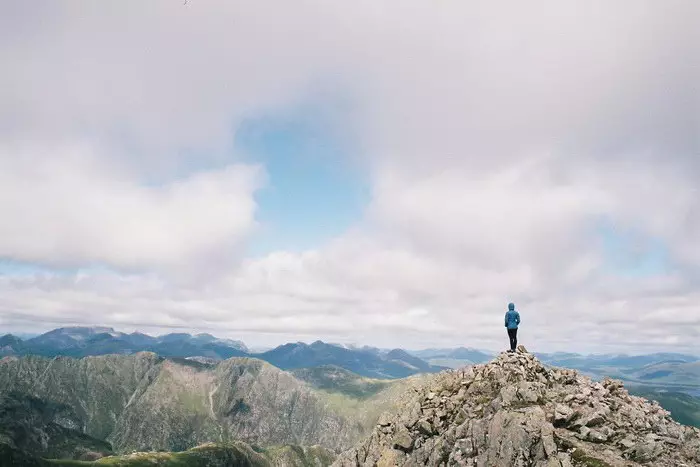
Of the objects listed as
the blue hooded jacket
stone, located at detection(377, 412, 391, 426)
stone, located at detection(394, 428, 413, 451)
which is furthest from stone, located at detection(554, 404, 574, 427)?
stone, located at detection(377, 412, 391, 426)

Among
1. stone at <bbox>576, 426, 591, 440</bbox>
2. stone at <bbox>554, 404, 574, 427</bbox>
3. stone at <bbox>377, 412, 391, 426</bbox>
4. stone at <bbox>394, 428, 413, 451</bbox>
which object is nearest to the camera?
stone at <bbox>576, 426, 591, 440</bbox>

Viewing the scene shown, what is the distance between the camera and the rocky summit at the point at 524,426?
42.7m

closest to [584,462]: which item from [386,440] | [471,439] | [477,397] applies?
[471,439]

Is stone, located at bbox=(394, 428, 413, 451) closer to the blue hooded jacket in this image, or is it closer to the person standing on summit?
the person standing on summit

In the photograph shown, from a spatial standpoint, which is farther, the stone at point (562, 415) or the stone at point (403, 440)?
the stone at point (403, 440)

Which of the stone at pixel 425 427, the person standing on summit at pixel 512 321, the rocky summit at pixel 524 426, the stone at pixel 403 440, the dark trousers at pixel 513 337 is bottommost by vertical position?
the stone at pixel 403 440

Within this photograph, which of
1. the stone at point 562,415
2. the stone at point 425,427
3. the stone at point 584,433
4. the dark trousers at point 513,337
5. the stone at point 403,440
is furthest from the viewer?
the dark trousers at point 513,337

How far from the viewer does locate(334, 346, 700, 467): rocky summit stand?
4266cm

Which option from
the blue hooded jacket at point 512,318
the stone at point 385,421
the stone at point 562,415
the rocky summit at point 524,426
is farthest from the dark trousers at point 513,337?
the stone at point 385,421

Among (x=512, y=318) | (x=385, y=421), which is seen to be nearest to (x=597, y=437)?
(x=512, y=318)

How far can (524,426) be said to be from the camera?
47.6 meters

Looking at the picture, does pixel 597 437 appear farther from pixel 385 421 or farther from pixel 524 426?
pixel 385 421

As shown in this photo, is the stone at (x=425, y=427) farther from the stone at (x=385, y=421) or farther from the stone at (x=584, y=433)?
the stone at (x=584, y=433)

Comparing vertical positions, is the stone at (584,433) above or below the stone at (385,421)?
above
